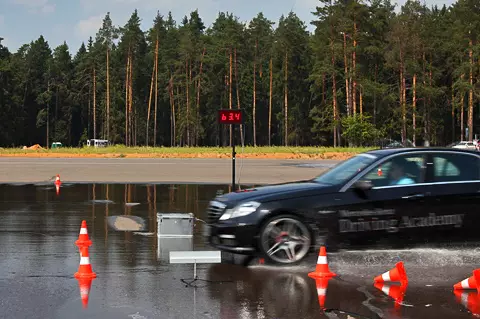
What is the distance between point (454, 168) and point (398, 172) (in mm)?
870

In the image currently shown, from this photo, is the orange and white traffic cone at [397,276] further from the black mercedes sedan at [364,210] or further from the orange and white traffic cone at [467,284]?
the black mercedes sedan at [364,210]

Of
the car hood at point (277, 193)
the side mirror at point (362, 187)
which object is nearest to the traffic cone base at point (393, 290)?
the side mirror at point (362, 187)

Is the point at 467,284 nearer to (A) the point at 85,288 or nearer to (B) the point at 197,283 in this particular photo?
(B) the point at 197,283

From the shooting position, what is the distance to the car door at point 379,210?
902 centimetres

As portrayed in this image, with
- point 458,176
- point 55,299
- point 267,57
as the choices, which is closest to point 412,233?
point 458,176

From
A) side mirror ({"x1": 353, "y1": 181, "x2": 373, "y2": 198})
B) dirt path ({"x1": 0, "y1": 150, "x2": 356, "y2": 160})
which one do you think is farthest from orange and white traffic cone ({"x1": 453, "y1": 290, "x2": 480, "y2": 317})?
dirt path ({"x1": 0, "y1": 150, "x2": 356, "y2": 160})

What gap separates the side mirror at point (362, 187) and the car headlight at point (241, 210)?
1.36 m

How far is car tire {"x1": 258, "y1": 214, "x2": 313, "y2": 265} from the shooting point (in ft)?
29.3

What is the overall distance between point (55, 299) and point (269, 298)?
7.33 feet

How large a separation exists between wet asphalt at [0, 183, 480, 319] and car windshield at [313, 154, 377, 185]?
3.60 ft

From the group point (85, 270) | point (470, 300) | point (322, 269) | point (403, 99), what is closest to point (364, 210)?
point (322, 269)

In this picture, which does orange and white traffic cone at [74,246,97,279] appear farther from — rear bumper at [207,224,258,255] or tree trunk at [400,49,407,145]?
tree trunk at [400,49,407,145]

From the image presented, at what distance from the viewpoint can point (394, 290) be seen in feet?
24.6

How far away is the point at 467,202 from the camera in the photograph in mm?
9422
